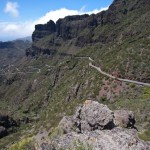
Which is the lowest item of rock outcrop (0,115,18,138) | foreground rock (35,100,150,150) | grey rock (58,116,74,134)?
rock outcrop (0,115,18,138)

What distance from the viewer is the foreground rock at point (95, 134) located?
22031 mm

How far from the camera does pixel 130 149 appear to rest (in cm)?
2130

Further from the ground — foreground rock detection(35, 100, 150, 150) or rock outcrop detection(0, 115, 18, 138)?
foreground rock detection(35, 100, 150, 150)

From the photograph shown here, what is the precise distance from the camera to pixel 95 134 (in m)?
24.2

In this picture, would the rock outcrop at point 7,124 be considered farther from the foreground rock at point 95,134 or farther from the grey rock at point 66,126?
the foreground rock at point 95,134

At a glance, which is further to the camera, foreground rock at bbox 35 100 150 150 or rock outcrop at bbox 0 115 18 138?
rock outcrop at bbox 0 115 18 138

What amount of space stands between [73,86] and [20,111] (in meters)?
54.7

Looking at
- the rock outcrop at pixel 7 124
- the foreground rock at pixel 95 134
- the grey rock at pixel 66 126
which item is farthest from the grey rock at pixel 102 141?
the rock outcrop at pixel 7 124

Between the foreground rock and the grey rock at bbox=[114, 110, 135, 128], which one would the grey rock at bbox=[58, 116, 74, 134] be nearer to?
the foreground rock

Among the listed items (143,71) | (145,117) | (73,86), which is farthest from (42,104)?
(145,117)

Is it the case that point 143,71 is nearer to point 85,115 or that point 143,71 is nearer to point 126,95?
point 126,95

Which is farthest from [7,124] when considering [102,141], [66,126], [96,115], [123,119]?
[102,141]

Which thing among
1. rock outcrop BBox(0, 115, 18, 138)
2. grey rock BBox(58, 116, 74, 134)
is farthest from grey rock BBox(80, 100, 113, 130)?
rock outcrop BBox(0, 115, 18, 138)

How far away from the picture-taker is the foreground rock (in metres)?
22.0
